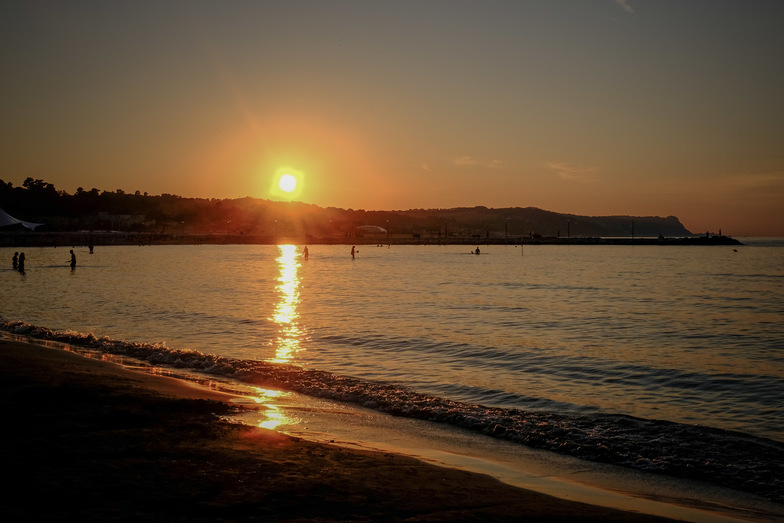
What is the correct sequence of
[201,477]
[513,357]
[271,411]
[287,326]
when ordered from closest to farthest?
[201,477], [271,411], [513,357], [287,326]

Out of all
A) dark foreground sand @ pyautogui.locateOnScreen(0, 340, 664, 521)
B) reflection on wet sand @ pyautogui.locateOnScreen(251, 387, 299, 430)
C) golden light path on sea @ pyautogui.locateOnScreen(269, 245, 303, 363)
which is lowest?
golden light path on sea @ pyautogui.locateOnScreen(269, 245, 303, 363)

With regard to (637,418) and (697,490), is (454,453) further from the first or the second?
(637,418)

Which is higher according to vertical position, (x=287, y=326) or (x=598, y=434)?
(x=598, y=434)

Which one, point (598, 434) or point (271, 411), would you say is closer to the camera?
point (598, 434)

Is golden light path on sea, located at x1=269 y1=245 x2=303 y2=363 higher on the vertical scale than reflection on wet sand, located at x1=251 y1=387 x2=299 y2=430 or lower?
lower

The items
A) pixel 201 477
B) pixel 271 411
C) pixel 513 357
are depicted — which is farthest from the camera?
pixel 513 357

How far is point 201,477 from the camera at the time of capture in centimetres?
717

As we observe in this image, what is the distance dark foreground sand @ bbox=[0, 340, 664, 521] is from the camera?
6191mm

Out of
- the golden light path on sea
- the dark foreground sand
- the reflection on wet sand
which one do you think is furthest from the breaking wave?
the golden light path on sea

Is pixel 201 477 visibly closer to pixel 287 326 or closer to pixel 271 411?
pixel 271 411

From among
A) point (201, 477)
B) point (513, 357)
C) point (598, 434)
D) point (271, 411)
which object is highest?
point (201, 477)

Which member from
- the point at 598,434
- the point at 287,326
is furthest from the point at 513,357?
the point at 287,326

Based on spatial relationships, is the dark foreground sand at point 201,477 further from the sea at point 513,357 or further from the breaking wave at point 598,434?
the sea at point 513,357

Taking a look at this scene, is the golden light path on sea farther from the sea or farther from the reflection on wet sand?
the reflection on wet sand
